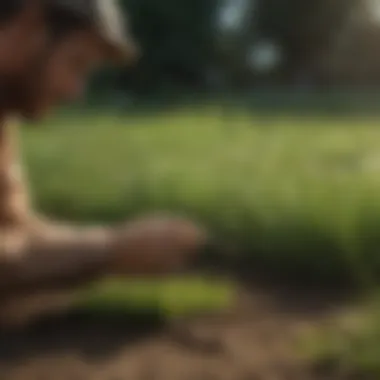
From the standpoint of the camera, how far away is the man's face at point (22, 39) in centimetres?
67

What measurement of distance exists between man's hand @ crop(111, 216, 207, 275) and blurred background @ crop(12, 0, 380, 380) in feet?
0.06

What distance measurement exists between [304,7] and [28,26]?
1.30 meters

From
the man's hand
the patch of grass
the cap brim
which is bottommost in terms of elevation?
the patch of grass

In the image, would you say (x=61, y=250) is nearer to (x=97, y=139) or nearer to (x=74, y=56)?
(x=74, y=56)

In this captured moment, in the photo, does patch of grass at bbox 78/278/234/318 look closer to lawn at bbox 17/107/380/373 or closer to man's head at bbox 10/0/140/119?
lawn at bbox 17/107/380/373

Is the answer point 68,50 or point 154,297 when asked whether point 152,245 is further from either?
point 68,50

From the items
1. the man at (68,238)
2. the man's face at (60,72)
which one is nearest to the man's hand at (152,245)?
the man at (68,238)

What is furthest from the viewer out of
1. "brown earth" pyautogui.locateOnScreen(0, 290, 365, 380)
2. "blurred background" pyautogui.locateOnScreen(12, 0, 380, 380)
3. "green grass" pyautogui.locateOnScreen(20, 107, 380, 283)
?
"green grass" pyautogui.locateOnScreen(20, 107, 380, 283)

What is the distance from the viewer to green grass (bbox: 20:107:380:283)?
0.82 m

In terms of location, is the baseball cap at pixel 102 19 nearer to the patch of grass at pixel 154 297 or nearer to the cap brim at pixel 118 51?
the cap brim at pixel 118 51

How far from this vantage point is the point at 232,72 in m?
1.92

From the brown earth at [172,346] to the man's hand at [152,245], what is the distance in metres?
0.04

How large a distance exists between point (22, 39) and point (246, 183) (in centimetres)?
38

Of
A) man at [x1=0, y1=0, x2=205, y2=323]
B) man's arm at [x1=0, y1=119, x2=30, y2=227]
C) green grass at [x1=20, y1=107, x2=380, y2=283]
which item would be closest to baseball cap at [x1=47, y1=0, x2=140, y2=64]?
man at [x1=0, y1=0, x2=205, y2=323]
